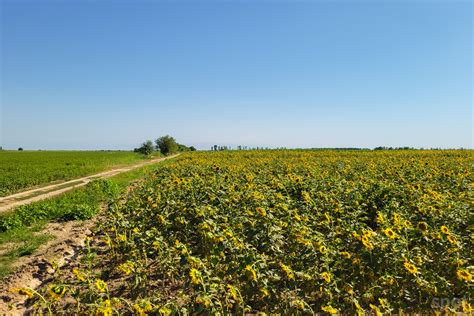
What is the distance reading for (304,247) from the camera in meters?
4.26

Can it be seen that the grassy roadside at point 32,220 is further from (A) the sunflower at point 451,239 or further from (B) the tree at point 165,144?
(B) the tree at point 165,144

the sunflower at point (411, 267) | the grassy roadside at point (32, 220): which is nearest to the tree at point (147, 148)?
the grassy roadside at point (32, 220)

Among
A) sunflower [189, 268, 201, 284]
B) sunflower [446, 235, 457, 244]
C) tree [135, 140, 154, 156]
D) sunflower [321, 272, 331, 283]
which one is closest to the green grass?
sunflower [189, 268, 201, 284]

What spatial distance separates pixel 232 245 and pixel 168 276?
1.54 metres

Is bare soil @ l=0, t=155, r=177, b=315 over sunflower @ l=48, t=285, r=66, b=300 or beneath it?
beneath

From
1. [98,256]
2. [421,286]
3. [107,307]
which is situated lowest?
[98,256]

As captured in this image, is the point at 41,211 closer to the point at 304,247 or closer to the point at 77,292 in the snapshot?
the point at 77,292

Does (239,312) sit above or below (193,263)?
below

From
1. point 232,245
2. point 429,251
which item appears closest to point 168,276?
point 232,245

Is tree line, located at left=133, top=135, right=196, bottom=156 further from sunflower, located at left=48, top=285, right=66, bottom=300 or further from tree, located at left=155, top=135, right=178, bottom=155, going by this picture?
sunflower, located at left=48, top=285, right=66, bottom=300

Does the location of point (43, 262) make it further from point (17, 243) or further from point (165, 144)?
point (165, 144)

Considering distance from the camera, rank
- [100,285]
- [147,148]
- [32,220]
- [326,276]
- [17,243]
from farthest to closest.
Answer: [147,148], [32,220], [17,243], [326,276], [100,285]

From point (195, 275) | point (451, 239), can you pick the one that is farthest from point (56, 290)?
point (451, 239)

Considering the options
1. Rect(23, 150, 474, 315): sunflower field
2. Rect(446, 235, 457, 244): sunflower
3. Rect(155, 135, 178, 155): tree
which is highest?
Rect(155, 135, 178, 155): tree
